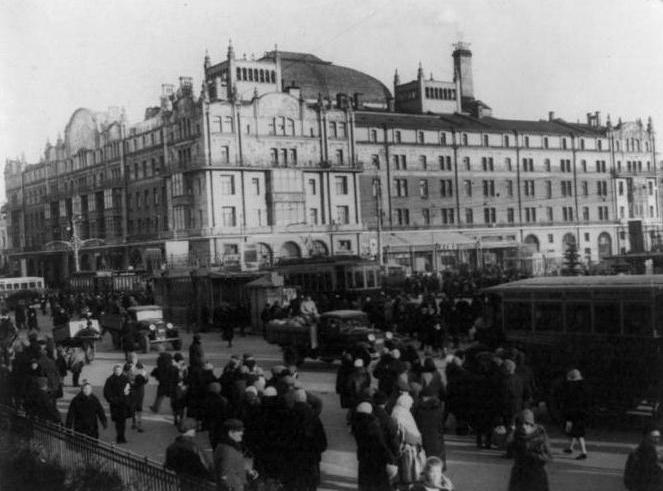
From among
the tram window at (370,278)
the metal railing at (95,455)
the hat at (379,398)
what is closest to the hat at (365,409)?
the hat at (379,398)

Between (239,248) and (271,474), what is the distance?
54.1 metres

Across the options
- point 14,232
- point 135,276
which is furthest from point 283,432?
point 14,232

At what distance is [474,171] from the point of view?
81.9m

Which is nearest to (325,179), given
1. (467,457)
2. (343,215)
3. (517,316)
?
(343,215)

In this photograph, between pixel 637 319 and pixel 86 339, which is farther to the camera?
pixel 86 339

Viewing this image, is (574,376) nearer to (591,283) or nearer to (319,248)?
(591,283)

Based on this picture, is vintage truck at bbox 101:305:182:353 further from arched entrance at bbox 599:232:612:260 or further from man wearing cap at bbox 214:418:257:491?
arched entrance at bbox 599:232:612:260

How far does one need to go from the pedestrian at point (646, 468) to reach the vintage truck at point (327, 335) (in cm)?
1350

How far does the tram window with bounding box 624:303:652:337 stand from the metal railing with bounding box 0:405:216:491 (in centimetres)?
929

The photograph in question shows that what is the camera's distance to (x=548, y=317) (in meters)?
16.5

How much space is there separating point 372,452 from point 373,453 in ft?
0.06

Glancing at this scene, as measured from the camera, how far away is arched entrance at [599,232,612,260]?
285 feet

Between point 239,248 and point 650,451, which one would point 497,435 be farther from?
point 239,248

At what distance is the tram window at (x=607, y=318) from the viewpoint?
15.0m
